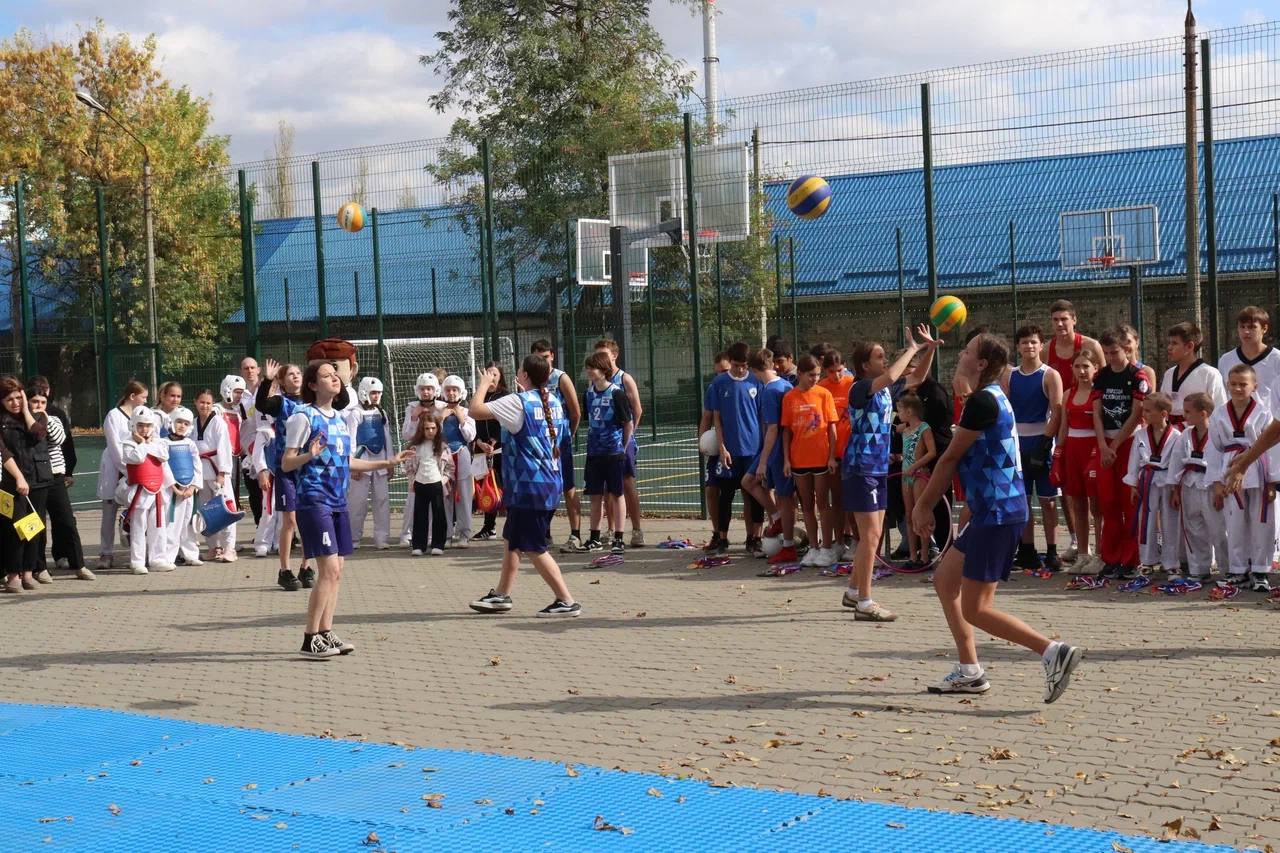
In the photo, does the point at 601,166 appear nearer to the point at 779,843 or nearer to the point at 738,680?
the point at 738,680

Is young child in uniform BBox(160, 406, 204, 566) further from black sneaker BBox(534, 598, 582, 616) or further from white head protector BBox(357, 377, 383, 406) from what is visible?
black sneaker BBox(534, 598, 582, 616)

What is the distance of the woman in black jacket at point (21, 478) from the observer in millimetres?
12070

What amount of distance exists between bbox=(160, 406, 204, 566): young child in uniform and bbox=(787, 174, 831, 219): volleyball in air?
240 inches

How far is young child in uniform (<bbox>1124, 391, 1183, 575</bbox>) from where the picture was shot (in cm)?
1024

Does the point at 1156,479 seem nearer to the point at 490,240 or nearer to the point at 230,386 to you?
the point at 490,240

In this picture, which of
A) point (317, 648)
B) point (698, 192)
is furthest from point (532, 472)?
point (698, 192)

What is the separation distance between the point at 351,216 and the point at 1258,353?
11.4m

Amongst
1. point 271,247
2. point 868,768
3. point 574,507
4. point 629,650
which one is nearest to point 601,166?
point 271,247

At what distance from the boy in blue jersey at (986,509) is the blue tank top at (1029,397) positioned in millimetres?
3780

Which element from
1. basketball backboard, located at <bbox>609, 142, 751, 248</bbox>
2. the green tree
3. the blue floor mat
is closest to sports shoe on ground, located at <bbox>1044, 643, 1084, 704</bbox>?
the blue floor mat

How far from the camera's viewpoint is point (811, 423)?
36.9ft

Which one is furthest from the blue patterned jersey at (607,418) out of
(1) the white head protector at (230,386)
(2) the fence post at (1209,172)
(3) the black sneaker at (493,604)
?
(2) the fence post at (1209,172)

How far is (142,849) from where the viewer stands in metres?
5.31

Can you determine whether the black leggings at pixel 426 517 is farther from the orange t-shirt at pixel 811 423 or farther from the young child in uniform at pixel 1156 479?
the young child in uniform at pixel 1156 479
